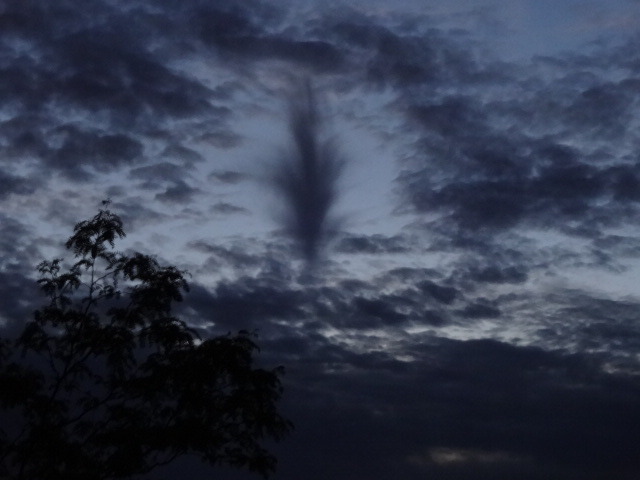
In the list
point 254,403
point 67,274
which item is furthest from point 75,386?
point 254,403

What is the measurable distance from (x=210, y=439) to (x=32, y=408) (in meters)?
6.82

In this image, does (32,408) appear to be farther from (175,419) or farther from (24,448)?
(175,419)

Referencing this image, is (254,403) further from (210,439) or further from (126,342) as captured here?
(126,342)

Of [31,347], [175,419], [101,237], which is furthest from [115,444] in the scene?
[101,237]

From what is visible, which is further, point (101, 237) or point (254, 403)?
point (101, 237)

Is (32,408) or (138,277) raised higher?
(138,277)

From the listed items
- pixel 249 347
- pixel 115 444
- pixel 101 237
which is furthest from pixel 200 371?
pixel 101 237

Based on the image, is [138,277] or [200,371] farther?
[138,277]

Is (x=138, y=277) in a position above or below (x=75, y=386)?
above

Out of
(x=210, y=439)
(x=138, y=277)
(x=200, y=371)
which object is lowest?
(x=210, y=439)

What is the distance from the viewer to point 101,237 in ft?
106

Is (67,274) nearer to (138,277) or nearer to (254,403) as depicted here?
(138,277)

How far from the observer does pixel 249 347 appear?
98.1 ft

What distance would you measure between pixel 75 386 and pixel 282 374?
25.1 ft
